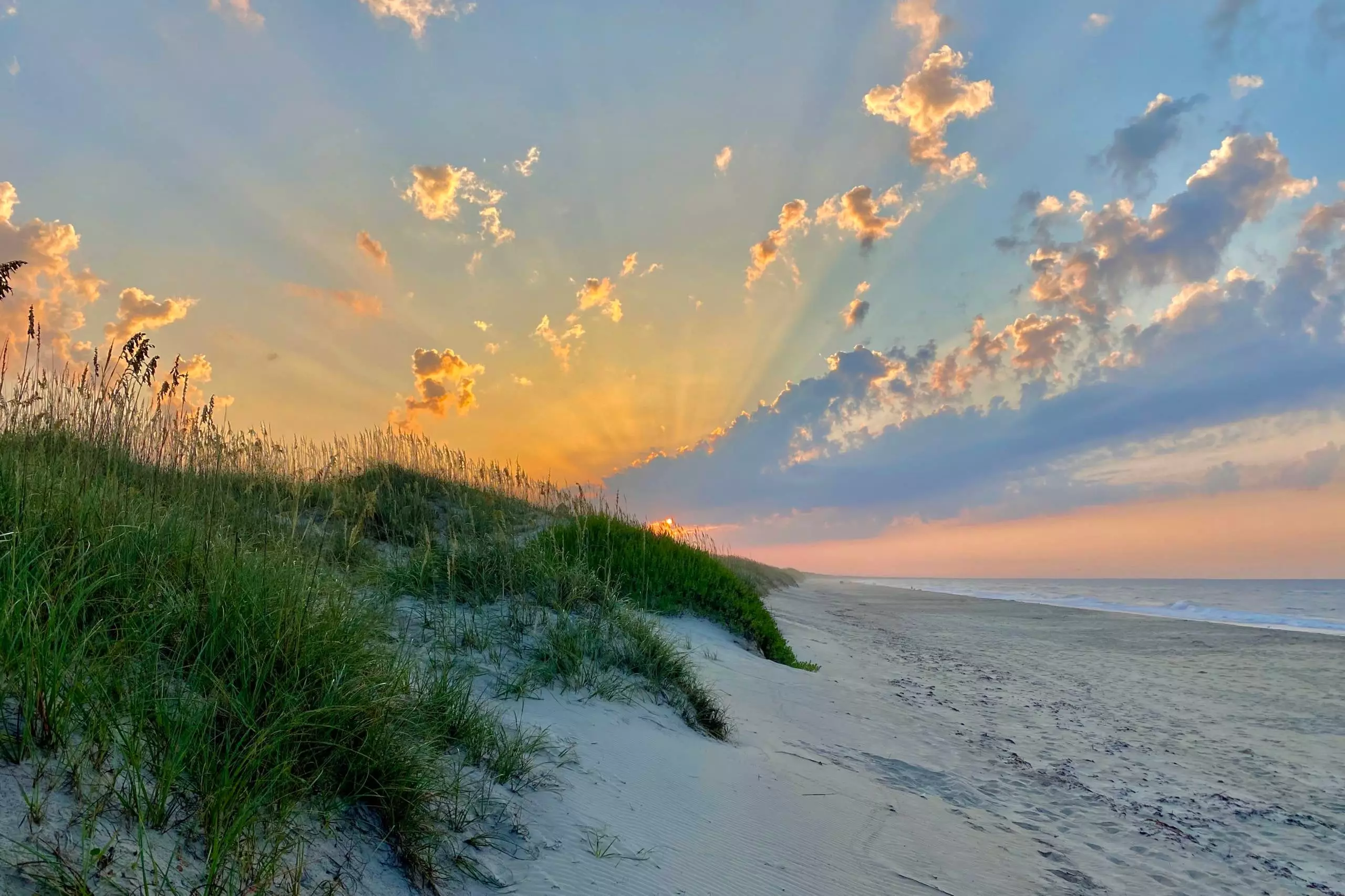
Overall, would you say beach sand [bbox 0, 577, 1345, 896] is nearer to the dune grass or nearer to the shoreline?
the dune grass

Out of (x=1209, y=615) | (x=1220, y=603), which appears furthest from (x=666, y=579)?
(x=1220, y=603)

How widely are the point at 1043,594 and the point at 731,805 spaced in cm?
4878

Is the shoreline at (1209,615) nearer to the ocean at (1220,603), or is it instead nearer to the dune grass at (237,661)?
the ocean at (1220,603)

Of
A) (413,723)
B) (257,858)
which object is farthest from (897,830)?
(257,858)

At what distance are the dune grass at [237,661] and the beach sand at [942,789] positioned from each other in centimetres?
38

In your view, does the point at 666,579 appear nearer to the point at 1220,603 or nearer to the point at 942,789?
the point at 942,789

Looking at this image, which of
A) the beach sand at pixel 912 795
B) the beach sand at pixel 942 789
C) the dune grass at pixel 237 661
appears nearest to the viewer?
the dune grass at pixel 237 661

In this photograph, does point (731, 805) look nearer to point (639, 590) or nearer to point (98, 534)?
point (98, 534)

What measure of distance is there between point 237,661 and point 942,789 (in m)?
5.00

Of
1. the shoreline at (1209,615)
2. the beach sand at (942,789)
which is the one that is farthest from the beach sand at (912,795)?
the shoreline at (1209,615)

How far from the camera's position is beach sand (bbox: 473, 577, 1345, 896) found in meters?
3.41

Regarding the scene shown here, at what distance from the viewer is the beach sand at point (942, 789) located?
134 inches

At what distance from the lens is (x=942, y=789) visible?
5.36 meters

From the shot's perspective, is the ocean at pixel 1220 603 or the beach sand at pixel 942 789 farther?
the ocean at pixel 1220 603
